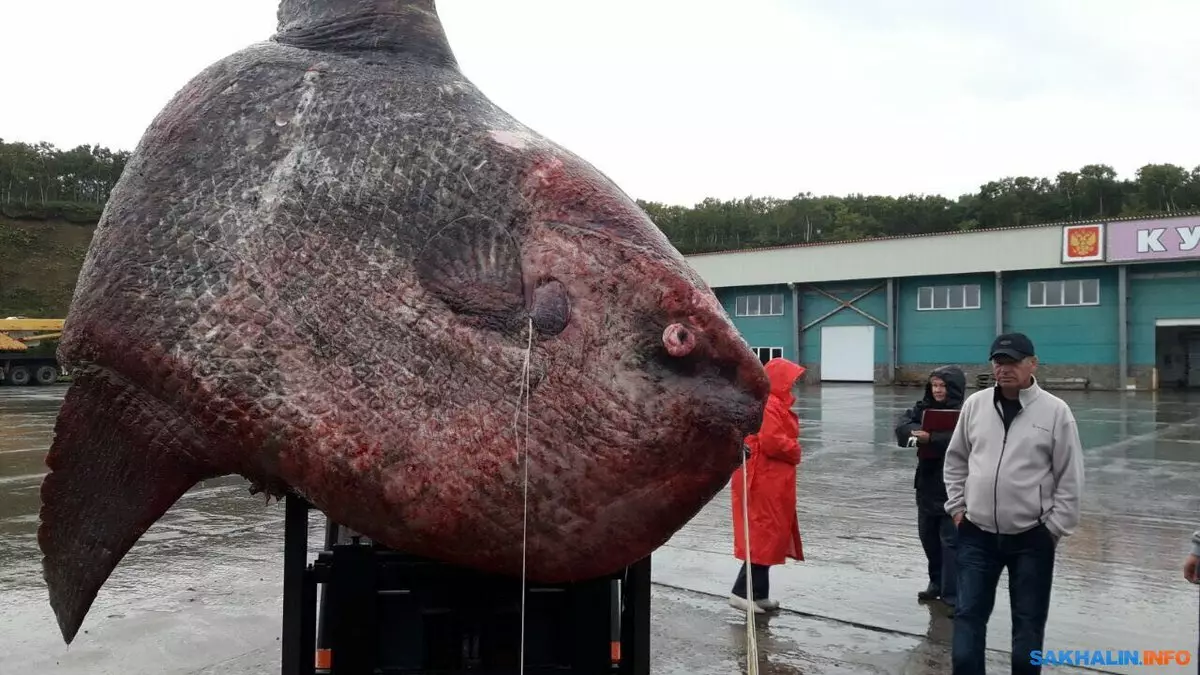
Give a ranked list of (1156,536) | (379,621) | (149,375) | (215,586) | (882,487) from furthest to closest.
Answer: (882,487) < (1156,536) < (215,586) < (379,621) < (149,375)

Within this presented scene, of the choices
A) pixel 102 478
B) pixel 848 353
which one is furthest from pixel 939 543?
pixel 848 353

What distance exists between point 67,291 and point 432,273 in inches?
2463

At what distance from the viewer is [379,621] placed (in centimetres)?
217

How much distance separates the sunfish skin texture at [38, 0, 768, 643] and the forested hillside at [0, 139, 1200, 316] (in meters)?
49.8

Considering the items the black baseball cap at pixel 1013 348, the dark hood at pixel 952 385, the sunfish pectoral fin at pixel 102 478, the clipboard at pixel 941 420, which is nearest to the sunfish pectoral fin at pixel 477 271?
the sunfish pectoral fin at pixel 102 478

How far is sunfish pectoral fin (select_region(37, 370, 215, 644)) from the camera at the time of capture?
5.44ft

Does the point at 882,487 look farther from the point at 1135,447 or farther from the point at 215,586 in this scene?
the point at 215,586

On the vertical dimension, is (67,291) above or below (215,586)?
above

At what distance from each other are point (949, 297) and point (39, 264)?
56.7 meters

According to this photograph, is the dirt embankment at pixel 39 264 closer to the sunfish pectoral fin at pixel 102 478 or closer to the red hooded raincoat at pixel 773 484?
the red hooded raincoat at pixel 773 484

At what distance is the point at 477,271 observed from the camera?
4.83 feet

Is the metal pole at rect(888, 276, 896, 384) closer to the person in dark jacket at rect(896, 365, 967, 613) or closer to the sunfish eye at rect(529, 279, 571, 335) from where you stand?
the person in dark jacket at rect(896, 365, 967, 613)

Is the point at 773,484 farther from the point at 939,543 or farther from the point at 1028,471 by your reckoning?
the point at 1028,471

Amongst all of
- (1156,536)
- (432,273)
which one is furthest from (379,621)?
(1156,536)
